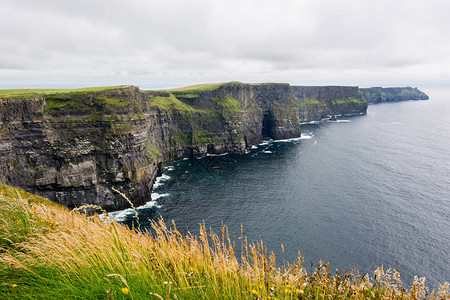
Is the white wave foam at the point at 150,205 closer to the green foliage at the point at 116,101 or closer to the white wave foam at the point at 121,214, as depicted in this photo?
the white wave foam at the point at 121,214

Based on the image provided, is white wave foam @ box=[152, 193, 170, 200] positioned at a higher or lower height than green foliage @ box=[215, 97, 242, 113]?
lower

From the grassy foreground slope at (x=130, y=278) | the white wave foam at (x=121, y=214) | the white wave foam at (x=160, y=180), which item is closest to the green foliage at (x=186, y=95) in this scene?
the white wave foam at (x=160, y=180)

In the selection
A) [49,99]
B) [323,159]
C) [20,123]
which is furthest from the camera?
[323,159]

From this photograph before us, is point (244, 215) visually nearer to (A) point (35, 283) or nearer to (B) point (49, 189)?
(B) point (49, 189)

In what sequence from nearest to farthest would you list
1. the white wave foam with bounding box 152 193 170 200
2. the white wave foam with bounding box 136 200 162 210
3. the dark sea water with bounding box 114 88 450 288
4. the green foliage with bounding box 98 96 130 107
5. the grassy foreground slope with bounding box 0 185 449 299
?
the grassy foreground slope with bounding box 0 185 449 299, the dark sea water with bounding box 114 88 450 288, the white wave foam with bounding box 136 200 162 210, the green foliage with bounding box 98 96 130 107, the white wave foam with bounding box 152 193 170 200

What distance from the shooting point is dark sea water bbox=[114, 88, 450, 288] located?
40.2 m

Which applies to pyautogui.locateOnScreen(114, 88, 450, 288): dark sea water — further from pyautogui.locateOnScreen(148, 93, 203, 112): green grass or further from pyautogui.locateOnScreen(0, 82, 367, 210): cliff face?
pyautogui.locateOnScreen(148, 93, 203, 112): green grass

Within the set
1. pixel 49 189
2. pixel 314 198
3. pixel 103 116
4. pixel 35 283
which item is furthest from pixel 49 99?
pixel 314 198

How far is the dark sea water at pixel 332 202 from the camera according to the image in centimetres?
4025

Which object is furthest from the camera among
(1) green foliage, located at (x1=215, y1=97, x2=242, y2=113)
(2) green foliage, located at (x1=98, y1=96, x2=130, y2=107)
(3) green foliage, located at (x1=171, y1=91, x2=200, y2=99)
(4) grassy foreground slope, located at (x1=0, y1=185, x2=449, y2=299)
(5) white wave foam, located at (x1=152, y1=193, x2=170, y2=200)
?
(3) green foliage, located at (x1=171, y1=91, x2=200, y2=99)

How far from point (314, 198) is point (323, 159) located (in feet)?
119

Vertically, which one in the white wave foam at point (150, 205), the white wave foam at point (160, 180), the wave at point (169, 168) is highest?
the wave at point (169, 168)

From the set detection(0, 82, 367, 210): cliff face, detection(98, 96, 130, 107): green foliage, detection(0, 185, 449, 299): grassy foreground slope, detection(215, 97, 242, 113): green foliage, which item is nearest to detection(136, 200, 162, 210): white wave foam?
detection(0, 82, 367, 210): cliff face

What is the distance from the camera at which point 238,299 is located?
A: 15.2 feet
